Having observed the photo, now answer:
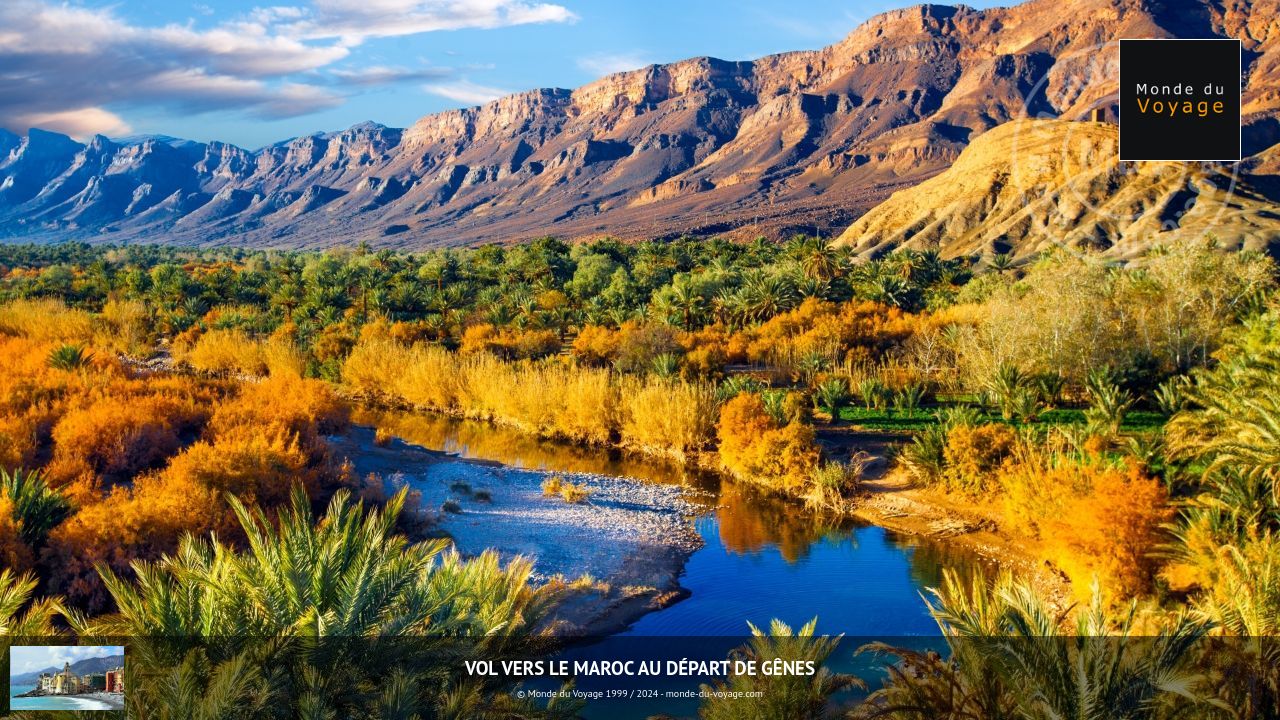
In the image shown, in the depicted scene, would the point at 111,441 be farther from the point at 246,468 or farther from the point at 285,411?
the point at 246,468

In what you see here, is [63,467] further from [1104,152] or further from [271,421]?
[1104,152]

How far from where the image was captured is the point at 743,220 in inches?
4934

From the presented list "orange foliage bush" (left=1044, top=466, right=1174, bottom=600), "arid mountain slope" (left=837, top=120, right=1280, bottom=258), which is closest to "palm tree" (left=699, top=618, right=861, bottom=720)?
"orange foliage bush" (left=1044, top=466, right=1174, bottom=600)

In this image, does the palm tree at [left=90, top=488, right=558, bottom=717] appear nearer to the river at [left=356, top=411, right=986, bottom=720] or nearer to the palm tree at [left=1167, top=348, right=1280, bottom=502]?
the river at [left=356, top=411, right=986, bottom=720]

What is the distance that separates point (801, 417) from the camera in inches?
814

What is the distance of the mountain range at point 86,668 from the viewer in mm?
5195

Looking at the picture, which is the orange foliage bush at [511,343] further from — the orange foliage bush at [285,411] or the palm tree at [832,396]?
the palm tree at [832,396]

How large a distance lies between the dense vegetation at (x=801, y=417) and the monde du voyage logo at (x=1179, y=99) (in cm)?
369

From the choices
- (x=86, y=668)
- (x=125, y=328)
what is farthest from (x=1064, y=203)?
(x=86, y=668)

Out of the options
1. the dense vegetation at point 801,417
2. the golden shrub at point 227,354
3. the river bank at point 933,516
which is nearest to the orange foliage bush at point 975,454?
the dense vegetation at point 801,417

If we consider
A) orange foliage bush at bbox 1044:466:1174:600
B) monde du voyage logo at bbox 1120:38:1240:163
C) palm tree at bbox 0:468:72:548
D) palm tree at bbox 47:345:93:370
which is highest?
monde du voyage logo at bbox 1120:38:1240:163

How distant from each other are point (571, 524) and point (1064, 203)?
6166 centimetres

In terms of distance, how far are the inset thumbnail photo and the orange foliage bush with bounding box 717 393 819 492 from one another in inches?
575

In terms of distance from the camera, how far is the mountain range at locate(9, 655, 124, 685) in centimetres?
520
